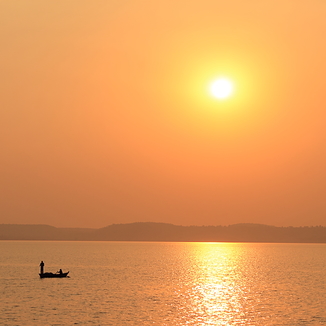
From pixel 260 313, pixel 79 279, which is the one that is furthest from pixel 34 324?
pixel 79 279

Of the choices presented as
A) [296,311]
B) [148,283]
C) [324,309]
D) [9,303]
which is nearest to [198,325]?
[296,311]

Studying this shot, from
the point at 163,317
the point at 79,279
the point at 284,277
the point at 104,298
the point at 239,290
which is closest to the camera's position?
the point at 163,317

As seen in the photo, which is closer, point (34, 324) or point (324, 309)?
point (34, 324)

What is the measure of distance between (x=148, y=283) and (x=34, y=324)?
48.7 m

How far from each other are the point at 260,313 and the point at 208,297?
54.4ft

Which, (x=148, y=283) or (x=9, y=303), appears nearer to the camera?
(x=9, y=303)

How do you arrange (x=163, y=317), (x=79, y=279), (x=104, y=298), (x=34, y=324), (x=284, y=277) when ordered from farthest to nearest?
(x=284, y=277) → (x=79, y=279) → (x=104, y=298) → (x=163, y=317) → (x=34, y=324)

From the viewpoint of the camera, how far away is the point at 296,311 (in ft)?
237

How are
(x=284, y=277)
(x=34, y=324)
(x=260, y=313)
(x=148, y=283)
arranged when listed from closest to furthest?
(x=34, y=324), (x=260, y=313), (x=148, y=283), (x=284, y=277)

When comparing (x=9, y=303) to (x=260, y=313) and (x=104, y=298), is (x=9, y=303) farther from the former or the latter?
(x=260, y=313)

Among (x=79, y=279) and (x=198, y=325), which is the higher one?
(x=79, y=279)

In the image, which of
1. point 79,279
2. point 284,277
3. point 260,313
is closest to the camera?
point 260,313

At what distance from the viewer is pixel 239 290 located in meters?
97.9

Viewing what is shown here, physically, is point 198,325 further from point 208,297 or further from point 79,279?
point 79,279
